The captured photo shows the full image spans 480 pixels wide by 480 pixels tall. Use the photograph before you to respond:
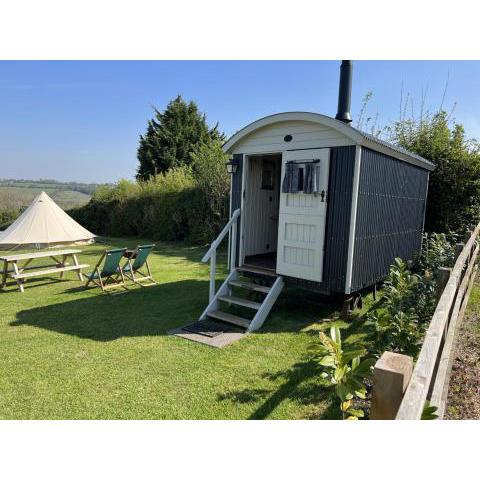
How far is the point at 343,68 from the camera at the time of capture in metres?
6.77

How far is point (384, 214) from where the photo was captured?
20.7ft

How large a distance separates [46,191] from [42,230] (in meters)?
13.9

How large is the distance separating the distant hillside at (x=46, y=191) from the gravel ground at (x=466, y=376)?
38.7 ft

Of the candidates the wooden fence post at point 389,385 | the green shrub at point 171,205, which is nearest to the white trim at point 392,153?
the wooden fence post at point 389,385

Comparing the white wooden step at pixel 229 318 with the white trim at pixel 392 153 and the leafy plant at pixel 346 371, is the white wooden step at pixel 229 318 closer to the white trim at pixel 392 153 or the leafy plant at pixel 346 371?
the leafy plant at pixel 346 371

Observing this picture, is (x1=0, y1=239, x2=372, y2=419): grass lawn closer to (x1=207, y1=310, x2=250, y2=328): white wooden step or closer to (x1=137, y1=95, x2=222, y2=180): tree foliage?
(x1=207, y1=310, x2=250, y2=328): white wooden step

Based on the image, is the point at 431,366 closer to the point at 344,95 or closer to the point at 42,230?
the point at 344,95

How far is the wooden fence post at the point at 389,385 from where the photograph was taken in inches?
56.0

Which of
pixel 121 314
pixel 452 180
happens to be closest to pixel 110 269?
pixel 121 314

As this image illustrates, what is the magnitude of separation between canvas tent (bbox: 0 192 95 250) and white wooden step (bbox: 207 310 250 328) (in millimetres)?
4146
